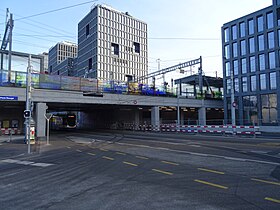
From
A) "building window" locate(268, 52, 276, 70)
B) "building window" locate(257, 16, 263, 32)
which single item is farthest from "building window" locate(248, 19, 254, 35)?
"building window" locate(268, 52, 276, 70)

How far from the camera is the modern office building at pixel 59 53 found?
124375 mm

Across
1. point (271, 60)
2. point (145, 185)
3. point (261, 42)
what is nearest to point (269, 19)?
point (261, 42)

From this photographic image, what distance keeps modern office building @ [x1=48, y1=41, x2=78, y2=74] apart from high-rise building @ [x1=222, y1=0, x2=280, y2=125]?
96.1 m

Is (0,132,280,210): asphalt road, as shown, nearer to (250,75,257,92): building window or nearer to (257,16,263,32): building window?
(250,75,257,92): building window

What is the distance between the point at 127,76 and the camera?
3824 inches

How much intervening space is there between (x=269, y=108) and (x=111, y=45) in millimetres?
65064

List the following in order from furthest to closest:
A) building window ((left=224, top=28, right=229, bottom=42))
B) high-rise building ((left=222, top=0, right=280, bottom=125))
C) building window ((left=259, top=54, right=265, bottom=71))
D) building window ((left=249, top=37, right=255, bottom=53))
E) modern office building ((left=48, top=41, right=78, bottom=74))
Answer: modern office building ((left=48, top=41, right=78, bottom=74)) < building window ((left=224, top=28, right=229, bottom=42)) < building window ((left=249, top=37, right=255, bottom=53)) < building window ((left=259, top=54, right=265, bottom=71)) < high-rise building ((left=222, top=0, right=280, bottom=125))

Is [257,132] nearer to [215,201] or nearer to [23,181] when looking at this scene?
[215,201]

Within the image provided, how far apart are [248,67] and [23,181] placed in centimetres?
4379

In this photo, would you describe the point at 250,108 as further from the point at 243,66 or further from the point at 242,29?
the point at 242,29

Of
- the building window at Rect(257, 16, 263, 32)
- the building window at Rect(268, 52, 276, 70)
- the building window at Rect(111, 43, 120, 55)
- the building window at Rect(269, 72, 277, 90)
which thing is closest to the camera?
the building window at Rect(269, 72, 277, 90)

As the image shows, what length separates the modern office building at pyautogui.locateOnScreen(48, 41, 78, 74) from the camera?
124 m

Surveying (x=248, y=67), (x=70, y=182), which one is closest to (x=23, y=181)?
(x=70, y=182)

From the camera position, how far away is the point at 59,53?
411 feet
